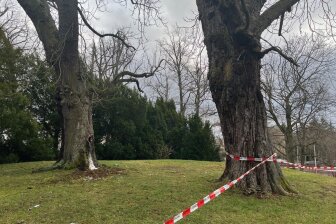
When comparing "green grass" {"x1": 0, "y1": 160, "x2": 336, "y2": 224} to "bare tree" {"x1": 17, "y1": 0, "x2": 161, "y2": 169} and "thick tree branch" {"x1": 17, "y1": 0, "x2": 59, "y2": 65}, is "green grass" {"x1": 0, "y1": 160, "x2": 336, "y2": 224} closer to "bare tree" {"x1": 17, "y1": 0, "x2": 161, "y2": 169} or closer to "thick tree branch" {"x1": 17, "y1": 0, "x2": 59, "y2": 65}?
"bare tree" {"x1": 17, "y1": 0, "x2": 161, "y2": 169}

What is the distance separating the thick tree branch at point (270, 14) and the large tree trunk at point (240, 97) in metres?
0.35

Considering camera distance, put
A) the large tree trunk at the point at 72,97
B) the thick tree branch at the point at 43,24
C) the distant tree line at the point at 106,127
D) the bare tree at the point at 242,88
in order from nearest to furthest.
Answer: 1. the bare tree at the point at 242,88
2. the large tree trunk at the point at 72,97
3. the thick tree branch at the point at 43,24
4. the distant tree line at the point at 106,127

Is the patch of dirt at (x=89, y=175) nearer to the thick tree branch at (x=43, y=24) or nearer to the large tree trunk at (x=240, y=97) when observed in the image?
the large tree trunk at (x=240, y=97)

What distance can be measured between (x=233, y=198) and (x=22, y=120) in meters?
13.1

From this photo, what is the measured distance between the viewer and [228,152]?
7633 mm

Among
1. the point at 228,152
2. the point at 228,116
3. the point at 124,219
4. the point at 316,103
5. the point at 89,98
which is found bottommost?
the point at 124,219

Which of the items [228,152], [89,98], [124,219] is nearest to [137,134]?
[89,98]

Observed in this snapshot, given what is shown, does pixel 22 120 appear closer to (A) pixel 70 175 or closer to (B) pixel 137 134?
(B) pixel 137 134

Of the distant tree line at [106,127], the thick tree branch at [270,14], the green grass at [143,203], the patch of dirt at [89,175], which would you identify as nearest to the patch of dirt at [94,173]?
the patch of dirt at [89,175]

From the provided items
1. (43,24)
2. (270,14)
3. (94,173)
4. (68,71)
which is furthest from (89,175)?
(270,14)

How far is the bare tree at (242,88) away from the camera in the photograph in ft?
23.7

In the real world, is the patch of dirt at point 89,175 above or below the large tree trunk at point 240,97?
below

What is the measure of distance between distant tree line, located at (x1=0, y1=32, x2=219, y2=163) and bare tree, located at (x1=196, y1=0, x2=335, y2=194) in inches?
391

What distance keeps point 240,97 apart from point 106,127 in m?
15.3
